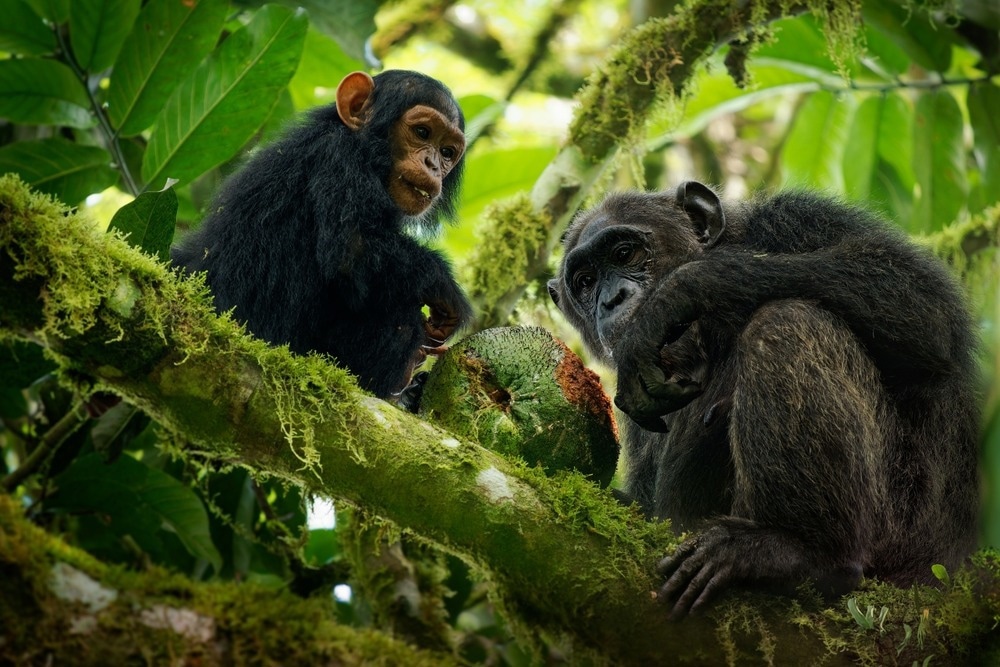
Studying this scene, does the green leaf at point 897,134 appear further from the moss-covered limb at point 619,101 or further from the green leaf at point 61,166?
the green leaf at point 61,166

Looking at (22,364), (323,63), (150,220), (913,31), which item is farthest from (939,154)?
(22,364)

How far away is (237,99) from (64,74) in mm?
994

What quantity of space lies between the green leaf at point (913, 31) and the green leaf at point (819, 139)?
1.25 meters

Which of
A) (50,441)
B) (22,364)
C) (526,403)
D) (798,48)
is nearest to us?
(526,403)

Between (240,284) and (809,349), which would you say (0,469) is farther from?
(809,349)

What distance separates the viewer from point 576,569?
3729 millimetres

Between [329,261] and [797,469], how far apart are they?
238 centimetres

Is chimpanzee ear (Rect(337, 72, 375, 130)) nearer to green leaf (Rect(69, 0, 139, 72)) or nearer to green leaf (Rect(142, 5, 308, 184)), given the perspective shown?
green leaf (Rect(142, 5, 308, 184))

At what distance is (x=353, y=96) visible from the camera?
5875 millimetres

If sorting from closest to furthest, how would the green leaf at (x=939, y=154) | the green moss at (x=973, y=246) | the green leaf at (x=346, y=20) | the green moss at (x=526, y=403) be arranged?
the green moss at (x=526, y=403), the green leaf at (x=346, y=20), the green leaf at (x=939, y=154), the green moss at (x=973, y=246)

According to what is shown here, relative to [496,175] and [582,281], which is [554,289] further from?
[496,175]

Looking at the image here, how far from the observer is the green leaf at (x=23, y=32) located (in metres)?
5.63

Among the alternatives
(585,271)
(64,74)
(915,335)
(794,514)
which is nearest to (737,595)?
(794,514)

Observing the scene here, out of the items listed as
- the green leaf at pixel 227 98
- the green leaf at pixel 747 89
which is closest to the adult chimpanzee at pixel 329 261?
the green leaf at pixel 227 98
